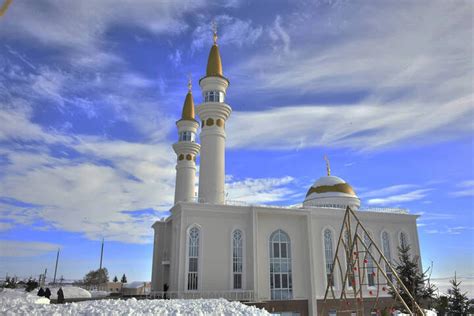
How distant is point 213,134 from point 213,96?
287cm

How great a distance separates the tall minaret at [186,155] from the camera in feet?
98.4

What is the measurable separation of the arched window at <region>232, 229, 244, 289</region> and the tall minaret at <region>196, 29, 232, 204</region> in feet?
8.84

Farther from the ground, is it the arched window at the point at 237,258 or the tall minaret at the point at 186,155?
the tall minaret at the point at 186,155

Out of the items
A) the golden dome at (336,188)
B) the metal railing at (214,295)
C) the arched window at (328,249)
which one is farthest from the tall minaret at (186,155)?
the arched window at (328,249)

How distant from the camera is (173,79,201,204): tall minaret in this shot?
2998 cm

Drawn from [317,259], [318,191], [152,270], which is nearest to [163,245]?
[152,270]

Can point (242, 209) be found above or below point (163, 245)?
above

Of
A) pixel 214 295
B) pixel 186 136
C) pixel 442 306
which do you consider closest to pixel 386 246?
pixel 442 306

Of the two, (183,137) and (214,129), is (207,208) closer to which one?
(214,129)

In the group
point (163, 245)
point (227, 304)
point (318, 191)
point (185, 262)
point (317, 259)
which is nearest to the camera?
point (227, 304)

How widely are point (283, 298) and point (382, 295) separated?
726 centimetres

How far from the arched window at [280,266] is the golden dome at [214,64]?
11953 mm

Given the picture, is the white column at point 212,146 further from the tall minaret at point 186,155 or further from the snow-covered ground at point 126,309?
the snow-covered ground at point 126,309

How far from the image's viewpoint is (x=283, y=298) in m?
21.9
